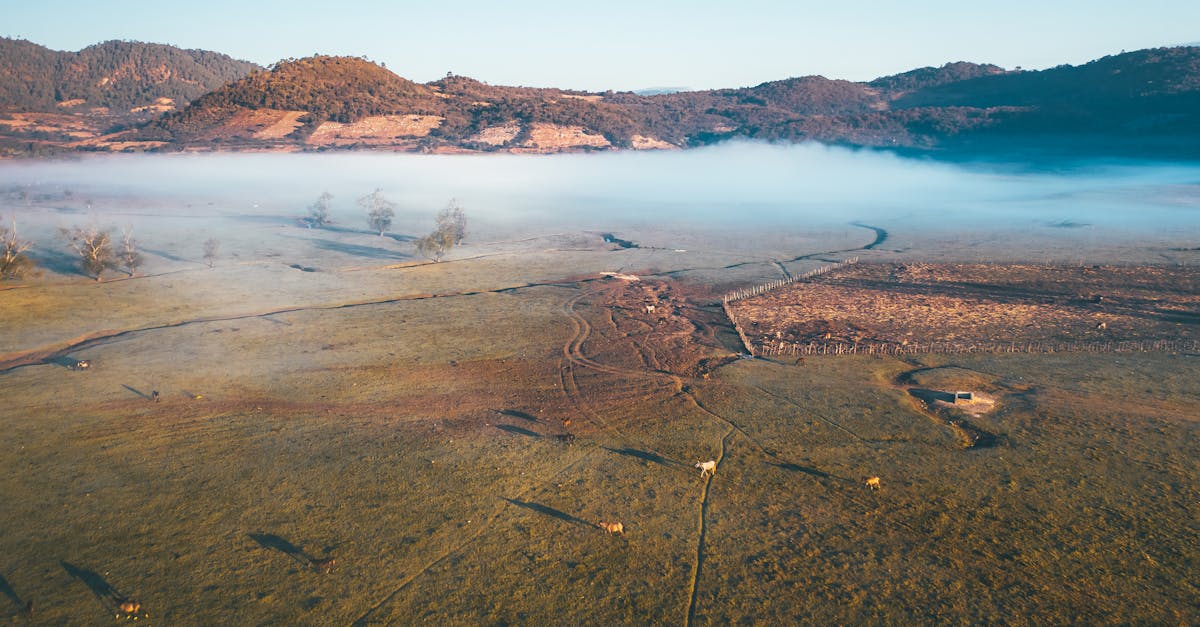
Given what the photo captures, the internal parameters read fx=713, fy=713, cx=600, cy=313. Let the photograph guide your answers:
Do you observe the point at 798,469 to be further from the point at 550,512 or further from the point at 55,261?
the point at 55,261

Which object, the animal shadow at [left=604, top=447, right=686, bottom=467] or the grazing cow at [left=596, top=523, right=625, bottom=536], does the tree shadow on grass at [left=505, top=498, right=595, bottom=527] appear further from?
the animal shadow at [left=604, top=447, right=686, bottom=467]

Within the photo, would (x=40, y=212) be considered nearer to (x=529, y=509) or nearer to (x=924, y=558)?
(x=529, y=509)

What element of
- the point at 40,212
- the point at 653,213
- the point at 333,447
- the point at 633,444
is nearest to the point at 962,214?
the point at 653,213

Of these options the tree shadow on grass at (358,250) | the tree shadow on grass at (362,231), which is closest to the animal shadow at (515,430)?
the tree shadow on grass at (358,250)

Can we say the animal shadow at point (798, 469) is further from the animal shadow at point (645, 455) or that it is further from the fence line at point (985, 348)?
the fence line at point (985, 348)

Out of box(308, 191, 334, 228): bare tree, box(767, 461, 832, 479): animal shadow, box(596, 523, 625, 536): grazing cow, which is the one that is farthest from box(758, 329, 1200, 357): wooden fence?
box(308, 191, 334, 228): bare tree
